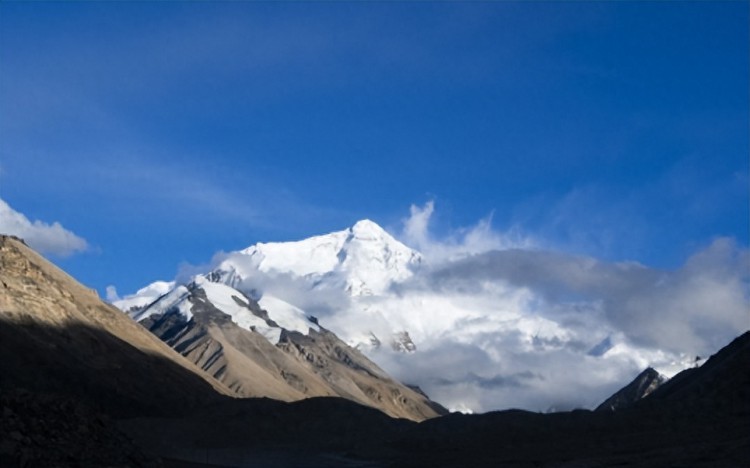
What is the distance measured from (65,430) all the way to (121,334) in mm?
101706

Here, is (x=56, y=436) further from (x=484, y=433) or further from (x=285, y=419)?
(x=285, y=419)

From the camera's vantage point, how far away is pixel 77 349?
117375mm

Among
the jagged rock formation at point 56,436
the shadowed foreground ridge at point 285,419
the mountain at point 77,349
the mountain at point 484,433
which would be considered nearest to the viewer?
the jagged rock formation at point 56,436

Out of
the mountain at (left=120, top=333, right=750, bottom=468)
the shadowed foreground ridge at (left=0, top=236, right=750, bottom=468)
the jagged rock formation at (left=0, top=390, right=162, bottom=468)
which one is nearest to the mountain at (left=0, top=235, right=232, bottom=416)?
the shadowed foreground ridge at (left=0, top=236, right=750, bottom=468)

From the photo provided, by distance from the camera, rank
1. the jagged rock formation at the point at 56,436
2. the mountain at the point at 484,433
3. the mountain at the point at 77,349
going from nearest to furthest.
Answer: the jagged rock formation at the point at 56,436, the mountain at the point at 484,433, the mountain at the point at 77,349

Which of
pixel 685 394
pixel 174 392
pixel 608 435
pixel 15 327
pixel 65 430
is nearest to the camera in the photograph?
pixel 65 430

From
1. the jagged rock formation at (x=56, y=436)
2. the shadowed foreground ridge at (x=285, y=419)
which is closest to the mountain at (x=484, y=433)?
the shadowed foreground ridge at (x=285, y=419)

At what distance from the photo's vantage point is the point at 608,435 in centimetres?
8400

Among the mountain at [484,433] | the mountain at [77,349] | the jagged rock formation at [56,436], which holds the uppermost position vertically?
the mountain at [77,349]

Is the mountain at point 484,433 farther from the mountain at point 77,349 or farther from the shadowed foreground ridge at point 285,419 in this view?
the mountain at point 77,349

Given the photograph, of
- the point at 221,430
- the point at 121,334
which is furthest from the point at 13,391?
the point at 121,334

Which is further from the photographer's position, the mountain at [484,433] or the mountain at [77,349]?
the mountain at [77,349]

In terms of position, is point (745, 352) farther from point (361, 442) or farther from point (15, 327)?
point (15, 327)

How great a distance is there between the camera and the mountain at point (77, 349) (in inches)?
4129
